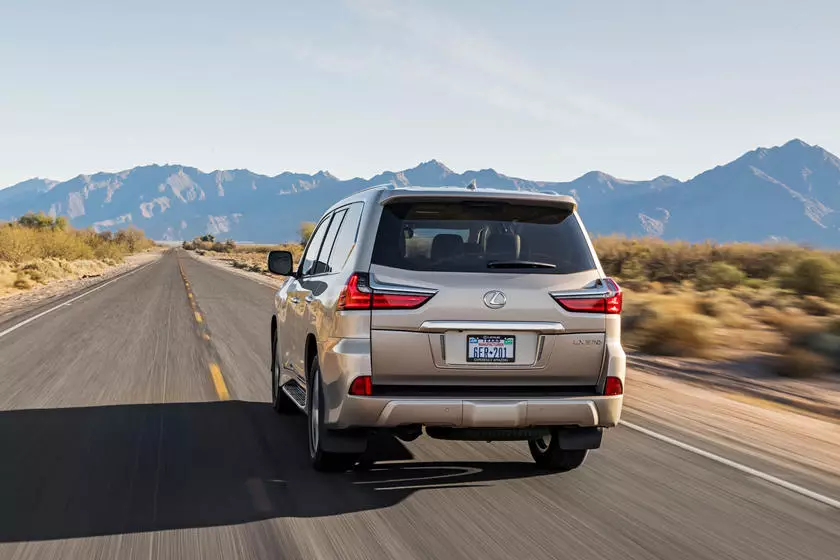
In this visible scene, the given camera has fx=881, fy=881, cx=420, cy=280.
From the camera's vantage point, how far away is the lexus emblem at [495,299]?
545 cm

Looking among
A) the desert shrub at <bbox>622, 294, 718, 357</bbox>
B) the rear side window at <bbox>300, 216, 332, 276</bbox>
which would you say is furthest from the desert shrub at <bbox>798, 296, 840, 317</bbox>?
the rear side window at <bbox>300, 216, 332, 276</bbox>

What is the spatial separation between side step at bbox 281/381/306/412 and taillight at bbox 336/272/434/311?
1.63m

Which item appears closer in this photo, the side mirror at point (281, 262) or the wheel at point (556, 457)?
the wheel at point (556, 457)

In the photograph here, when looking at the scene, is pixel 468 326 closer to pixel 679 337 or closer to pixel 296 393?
pixel 296 393

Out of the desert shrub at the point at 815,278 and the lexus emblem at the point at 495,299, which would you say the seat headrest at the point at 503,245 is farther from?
the desert shrub at the point at 815,278

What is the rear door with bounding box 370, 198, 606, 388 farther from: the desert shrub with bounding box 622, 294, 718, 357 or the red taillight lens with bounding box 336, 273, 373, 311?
the desert shrub with bounding box 622, 294, 718, 357

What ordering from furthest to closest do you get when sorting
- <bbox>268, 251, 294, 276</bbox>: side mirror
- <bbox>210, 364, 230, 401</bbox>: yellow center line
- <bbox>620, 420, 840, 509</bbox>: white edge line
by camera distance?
1. <bbox>210, 364, 230, 401</bbox>: yellow center line
2. <bbox>268, 251, 294, 276</bbox>: side mirror
3. <bbox>620, 420, 840, 509</bbox>: white edge line

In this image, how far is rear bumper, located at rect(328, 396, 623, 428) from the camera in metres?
5.42

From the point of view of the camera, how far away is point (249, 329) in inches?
691

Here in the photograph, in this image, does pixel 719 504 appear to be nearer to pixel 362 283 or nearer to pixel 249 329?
pixel 362 283

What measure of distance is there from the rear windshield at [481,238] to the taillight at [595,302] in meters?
0.20

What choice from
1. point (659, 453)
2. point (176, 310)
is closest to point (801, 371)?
point (659, 453)

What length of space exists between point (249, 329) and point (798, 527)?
13.5 meters

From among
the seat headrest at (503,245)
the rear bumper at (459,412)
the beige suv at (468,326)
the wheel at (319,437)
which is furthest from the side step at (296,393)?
the seat headrest at (503,245)
